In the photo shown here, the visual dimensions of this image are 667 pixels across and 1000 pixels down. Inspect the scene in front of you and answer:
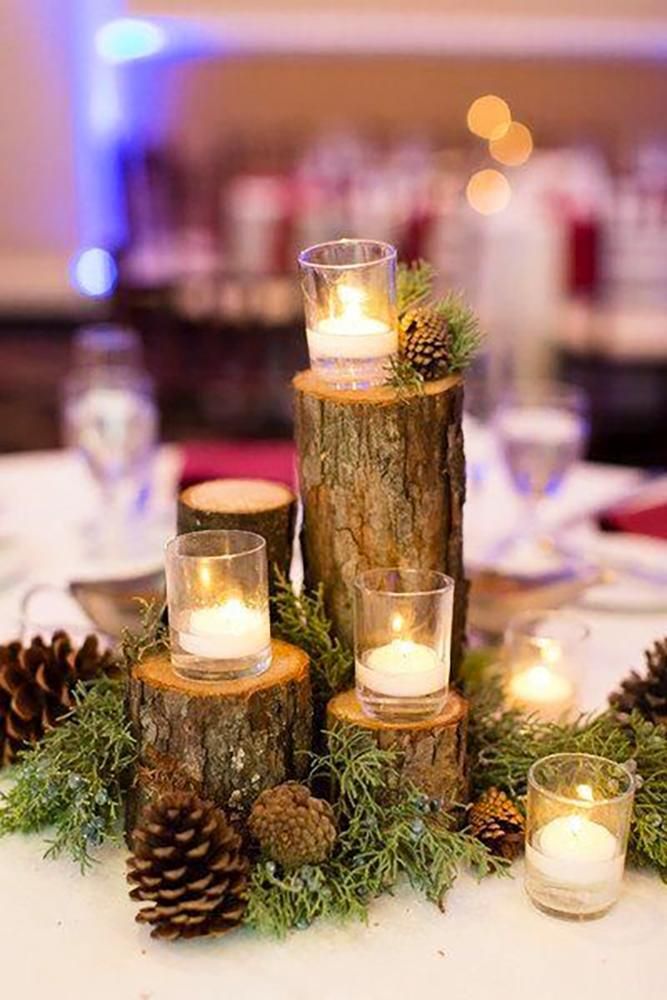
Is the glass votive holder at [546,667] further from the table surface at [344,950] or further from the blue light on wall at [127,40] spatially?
the blue light on wall at [127,40]

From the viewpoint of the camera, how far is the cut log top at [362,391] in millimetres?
1095

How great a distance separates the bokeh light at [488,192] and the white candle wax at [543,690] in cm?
297

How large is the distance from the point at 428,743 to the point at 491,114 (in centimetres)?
508

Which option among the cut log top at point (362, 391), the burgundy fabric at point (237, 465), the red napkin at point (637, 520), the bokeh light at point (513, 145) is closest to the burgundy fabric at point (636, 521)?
the red napkin at point (637, 520)

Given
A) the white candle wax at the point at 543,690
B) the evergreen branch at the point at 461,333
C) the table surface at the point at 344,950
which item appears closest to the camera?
the table surface at the point at 344,950

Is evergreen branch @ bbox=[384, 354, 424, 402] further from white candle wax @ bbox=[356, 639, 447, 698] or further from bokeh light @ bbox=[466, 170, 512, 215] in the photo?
bokeh light @ bbox=[466, 170, 512, 215]

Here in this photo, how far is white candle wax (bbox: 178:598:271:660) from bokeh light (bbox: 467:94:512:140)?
5.00 m

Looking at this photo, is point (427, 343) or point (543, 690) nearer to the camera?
point (427, 343)

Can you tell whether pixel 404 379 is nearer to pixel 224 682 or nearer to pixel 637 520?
pixel 224 682

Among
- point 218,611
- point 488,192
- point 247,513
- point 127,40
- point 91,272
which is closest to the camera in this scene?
point 218,611

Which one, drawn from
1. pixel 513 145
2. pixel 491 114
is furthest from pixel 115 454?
pixel 491 114

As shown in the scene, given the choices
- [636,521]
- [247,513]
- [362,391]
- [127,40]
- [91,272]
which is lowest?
[91,272]

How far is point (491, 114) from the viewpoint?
5797 millimetres

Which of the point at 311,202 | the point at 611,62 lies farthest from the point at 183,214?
the point at 611,62
